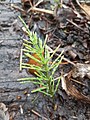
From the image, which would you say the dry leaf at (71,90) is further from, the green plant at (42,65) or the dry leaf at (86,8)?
the dry leaf at (86,8)

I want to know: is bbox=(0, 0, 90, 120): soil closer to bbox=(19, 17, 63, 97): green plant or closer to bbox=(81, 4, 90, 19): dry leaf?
bbox=(19, 17, 63, 97): green plant

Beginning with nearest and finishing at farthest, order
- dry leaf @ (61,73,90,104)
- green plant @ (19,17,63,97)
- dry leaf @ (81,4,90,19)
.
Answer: green plant @ (19,17,63,97) → dry leaf @ (61,73,90,104) → dry leaf @ (81,4,90,19)

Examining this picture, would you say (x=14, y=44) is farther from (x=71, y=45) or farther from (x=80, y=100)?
(x=80, y=100)

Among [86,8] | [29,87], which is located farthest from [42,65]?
[86,8]

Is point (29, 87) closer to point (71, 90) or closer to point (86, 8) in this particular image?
point (71, 90)

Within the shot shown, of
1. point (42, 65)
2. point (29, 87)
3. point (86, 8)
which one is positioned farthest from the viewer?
point (86, 8)

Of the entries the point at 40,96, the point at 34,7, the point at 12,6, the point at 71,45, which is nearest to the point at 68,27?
the point at 71,45

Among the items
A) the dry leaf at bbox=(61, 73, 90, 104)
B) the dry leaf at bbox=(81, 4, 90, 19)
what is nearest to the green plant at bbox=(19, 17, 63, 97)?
the dry leaf at bbox=(61, 73, 90, 104)

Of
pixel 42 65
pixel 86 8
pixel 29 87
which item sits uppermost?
pixel 86 8
